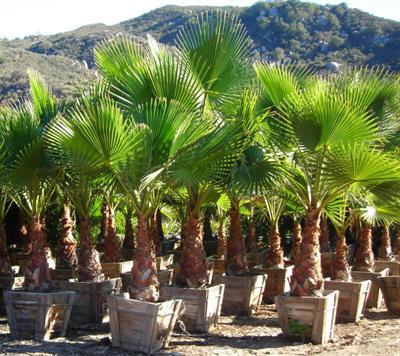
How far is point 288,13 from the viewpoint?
4528cm

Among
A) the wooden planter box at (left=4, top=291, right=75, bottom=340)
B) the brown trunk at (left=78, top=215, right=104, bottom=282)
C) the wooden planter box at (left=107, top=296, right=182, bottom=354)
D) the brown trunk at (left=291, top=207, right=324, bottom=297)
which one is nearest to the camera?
the wooden planter box at (left=107, top=296, right=182, bottom=354)

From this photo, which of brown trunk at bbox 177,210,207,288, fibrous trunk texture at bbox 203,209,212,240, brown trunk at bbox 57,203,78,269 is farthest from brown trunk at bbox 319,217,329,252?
brown trunk at bbox 177,210,207,288

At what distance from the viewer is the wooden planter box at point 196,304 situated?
6.91 meters

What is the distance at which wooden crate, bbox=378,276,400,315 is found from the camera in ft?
27.6

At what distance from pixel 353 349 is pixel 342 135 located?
2.05 metres

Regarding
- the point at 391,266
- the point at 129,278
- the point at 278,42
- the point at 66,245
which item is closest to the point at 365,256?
the point at 391,266

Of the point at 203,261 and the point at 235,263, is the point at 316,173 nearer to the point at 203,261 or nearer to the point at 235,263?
the point at 203,261

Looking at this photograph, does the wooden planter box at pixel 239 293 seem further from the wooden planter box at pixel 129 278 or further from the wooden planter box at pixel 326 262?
the wooden planter box at pixel 326 262

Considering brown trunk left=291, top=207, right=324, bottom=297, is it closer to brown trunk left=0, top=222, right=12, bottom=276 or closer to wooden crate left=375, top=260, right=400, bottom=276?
brown trunk left=0, top=222, right=12, bottom=276

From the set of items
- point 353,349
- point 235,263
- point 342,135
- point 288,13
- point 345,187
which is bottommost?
point 353,349

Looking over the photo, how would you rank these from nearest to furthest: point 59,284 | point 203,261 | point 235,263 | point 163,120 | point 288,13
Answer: point 163,120 → point 203,261 → point 59,284 → point 235,263 → point 288,13

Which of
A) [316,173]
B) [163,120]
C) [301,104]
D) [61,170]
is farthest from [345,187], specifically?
[61,170]

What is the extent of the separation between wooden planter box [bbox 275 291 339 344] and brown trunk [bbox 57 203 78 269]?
3386mm

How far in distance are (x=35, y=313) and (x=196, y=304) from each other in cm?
168
